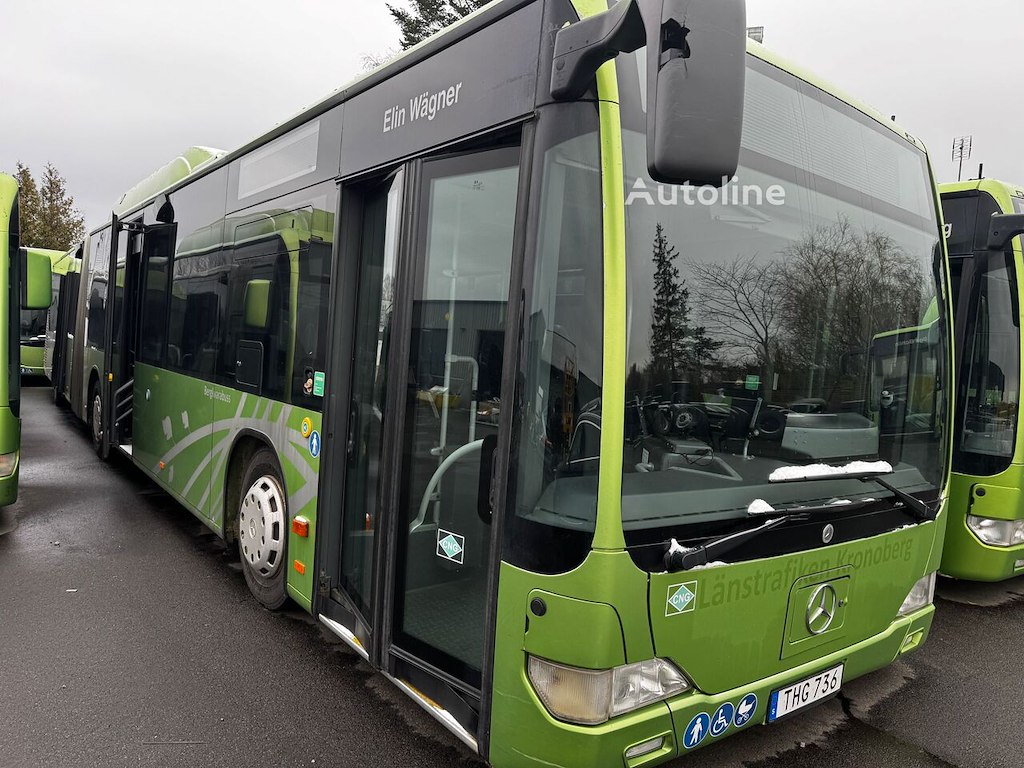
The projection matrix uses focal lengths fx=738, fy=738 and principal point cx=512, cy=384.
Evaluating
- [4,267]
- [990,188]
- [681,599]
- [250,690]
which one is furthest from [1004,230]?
[4,267]

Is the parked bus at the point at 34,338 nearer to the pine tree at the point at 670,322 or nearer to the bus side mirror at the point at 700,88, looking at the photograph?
the pine tree at the point at 670,322

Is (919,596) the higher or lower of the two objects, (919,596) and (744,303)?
the lower

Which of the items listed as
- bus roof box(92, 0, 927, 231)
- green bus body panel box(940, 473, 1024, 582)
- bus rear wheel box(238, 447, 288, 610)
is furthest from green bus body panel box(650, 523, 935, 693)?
bus rear wheel box(238, 447, 288, 610)

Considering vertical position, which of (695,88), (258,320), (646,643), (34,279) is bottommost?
(646,643)

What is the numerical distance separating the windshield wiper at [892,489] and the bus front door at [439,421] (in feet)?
3.81

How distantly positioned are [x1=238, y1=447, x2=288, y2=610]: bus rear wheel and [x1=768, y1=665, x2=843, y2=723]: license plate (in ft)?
9.09

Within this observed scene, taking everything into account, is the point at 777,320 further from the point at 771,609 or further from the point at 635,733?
the point at 635,733

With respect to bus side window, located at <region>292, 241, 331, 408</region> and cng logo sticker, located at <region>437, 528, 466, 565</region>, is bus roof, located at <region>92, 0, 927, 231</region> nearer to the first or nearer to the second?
bus side window, located at <region>292, 241, 331, 408</region>

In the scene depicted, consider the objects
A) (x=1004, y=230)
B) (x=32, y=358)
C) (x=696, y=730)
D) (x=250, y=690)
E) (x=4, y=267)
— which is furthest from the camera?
(x=32, y=358)

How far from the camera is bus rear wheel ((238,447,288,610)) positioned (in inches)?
172

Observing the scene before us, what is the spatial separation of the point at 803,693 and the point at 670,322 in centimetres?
163

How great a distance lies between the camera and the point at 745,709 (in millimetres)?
2744

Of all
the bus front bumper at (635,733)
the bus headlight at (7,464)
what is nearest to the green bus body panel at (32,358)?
the bus headlight at (7,464)

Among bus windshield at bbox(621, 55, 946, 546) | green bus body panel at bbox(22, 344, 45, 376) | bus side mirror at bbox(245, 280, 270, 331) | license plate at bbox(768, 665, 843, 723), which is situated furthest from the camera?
green bus body panel at bbox(22, 344, 45, 376)
